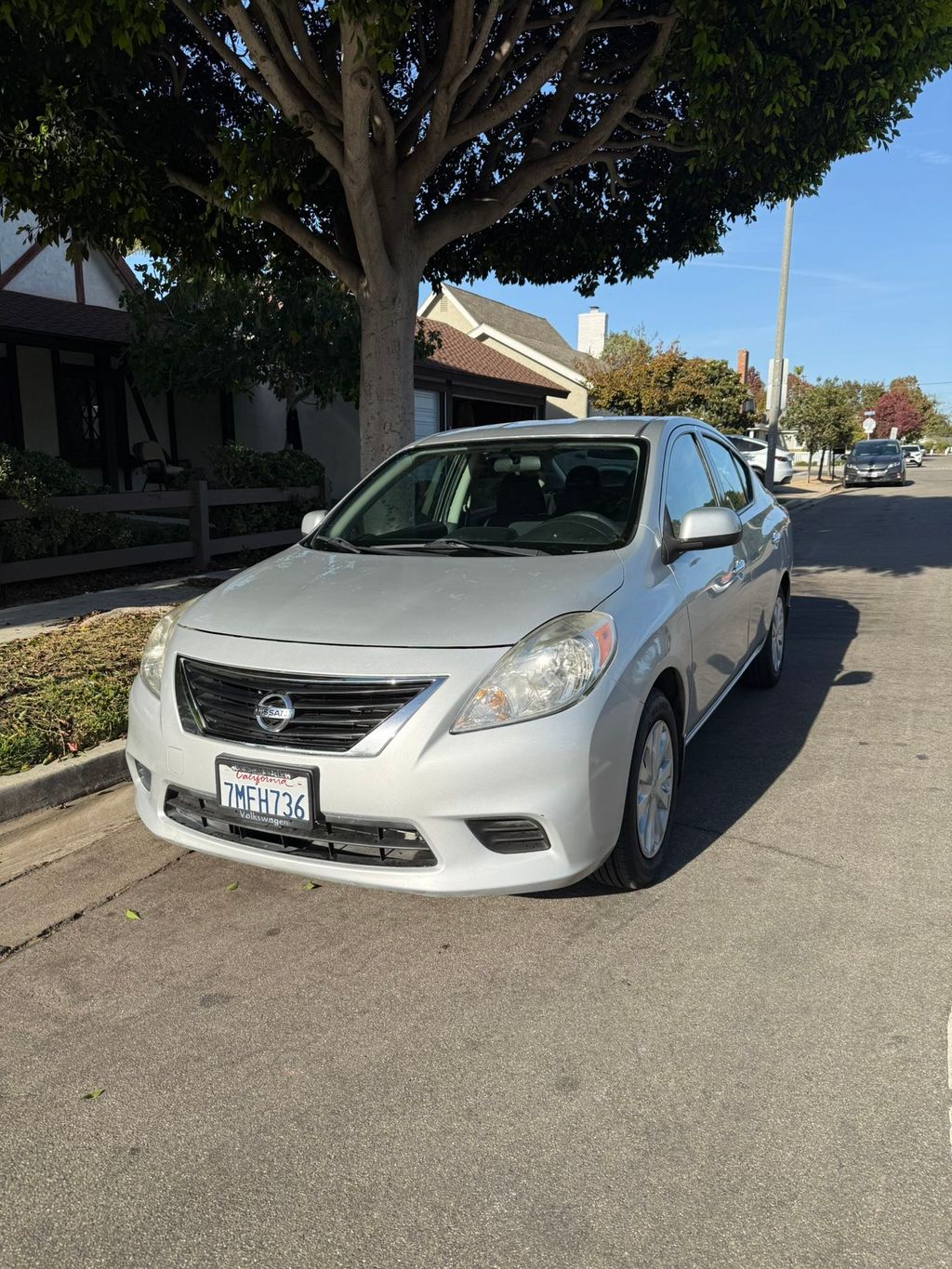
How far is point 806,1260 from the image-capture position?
77.3 inches

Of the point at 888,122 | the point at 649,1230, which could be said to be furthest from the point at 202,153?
the point at 649,1230

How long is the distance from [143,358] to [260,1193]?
14.2 m

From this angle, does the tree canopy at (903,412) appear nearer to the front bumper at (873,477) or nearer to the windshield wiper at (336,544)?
the front bumper at (873,477)

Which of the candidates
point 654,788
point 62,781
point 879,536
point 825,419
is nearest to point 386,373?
point 62,781

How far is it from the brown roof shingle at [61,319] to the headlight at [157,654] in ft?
37.9

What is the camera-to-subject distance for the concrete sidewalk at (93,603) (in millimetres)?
7551

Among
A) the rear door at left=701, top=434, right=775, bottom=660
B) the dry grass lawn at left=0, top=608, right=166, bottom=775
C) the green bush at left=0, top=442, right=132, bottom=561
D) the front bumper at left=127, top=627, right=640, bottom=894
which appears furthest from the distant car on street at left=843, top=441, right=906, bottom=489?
the front bumper at left=127, top=627, right=640, bottom=894

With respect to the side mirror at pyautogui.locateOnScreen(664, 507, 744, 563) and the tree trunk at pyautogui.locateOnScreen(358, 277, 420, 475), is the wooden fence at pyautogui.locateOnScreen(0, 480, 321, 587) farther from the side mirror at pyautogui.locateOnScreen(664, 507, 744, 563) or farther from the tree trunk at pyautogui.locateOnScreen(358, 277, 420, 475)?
the side mirror at pyautogui.locateOnScreen(664, 507, 744, 563)

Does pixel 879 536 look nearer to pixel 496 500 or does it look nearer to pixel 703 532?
pixel 496 500

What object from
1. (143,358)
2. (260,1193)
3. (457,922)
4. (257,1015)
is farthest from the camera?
(143,358)

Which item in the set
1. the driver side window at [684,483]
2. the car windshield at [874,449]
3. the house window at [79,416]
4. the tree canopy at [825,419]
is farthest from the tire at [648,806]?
the tree canopy at [825,419]

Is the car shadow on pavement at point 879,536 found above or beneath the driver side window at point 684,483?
beneath

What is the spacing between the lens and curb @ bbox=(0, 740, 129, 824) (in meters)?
4.20

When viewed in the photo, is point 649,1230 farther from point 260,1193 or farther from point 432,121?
point 432,121
